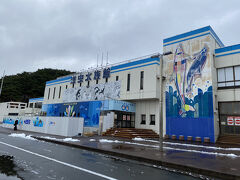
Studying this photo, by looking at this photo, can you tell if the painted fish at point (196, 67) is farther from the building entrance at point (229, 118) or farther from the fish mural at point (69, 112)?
the fish mural at point (69, 112)

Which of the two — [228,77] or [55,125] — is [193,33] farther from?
[55,125]

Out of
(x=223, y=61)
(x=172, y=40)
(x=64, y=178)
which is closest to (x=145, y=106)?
(x=172, y=40)

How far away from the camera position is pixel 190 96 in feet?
67.8

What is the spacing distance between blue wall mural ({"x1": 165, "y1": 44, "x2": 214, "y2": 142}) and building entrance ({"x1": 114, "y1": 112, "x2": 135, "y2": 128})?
635 centimetres

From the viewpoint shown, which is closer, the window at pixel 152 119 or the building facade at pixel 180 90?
the building facade at pixel 180 90

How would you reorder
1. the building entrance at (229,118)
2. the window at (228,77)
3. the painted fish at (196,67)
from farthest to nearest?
the painted fish at (196,67) < the window at (228,77) < the building entrance at (229,118)

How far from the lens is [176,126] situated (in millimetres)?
21359

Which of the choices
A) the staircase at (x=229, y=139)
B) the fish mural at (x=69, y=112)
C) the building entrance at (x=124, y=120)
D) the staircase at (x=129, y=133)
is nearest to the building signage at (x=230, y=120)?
the staircase at (x=229, y=139)

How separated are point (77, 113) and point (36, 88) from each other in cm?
5375

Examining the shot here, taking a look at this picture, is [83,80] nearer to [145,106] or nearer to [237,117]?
[145,106]

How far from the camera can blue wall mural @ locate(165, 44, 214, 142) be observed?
19203mm

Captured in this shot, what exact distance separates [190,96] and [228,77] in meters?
4.45

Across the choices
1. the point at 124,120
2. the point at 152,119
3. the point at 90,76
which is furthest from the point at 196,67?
the point at 90,76

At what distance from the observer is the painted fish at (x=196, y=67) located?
20.3 metres
